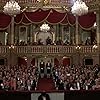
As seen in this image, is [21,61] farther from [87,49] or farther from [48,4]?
[87,49]

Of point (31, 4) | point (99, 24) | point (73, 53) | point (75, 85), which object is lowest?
point (75, 85)

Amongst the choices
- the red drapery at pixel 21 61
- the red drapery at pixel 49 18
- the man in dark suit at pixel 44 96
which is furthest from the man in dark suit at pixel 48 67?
the man in dark suit at pixel 44 96

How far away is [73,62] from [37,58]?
12.2 ft

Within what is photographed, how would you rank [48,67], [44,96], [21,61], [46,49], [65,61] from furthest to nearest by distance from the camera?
[65,61] < [21,61] < [48,67] < [46,49] < [44,96]

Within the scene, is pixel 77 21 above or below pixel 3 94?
above

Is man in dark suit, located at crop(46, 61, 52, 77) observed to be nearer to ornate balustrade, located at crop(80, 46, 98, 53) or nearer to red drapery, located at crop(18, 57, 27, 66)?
red drapery, located at crop(18, 57, 27, 66)

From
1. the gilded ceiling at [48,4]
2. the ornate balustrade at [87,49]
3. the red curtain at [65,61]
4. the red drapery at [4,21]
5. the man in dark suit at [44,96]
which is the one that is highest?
the gilded ceiling at [48,4]

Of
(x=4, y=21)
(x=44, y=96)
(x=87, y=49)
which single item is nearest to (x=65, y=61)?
(x=87, y=49)

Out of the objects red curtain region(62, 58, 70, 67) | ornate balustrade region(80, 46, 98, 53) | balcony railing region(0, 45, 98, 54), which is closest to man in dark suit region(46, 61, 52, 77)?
red curtain region(62, 58, 70, 67)

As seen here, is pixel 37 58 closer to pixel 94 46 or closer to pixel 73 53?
pixel 73 53

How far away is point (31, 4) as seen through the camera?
88.7 ft

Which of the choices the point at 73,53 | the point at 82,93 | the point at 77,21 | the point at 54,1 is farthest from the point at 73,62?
the point at 82,93

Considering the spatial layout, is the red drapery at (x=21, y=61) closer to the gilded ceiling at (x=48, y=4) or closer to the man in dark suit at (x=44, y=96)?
the gilded ceiling at (x=48, y=4)

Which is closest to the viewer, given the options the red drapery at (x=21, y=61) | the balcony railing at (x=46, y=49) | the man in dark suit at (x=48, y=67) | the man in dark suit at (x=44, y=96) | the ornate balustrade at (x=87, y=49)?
the man in dark suit at (x=44, y=96)
